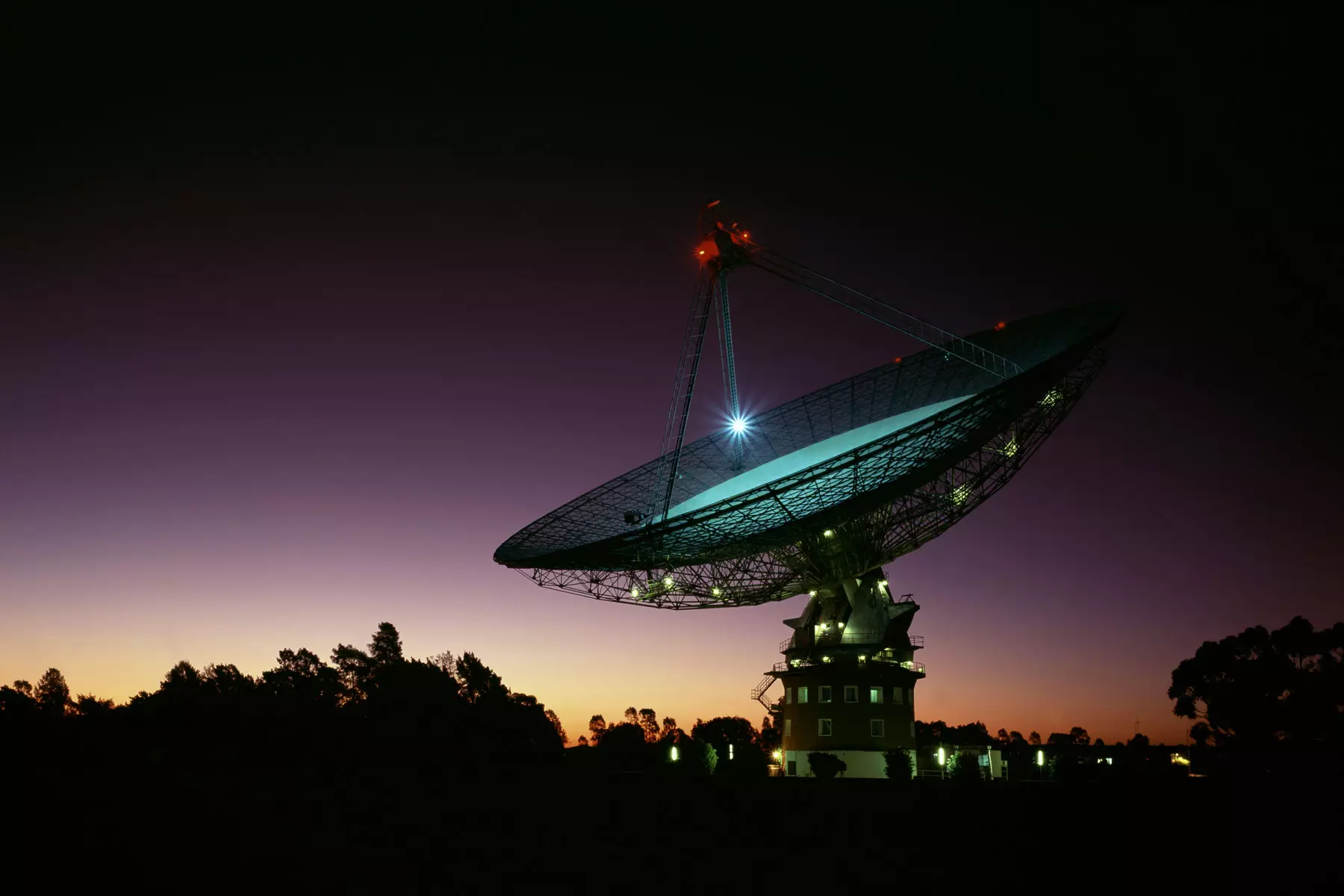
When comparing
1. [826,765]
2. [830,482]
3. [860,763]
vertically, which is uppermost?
[830,482]

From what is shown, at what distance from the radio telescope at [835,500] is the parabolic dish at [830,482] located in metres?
0.07

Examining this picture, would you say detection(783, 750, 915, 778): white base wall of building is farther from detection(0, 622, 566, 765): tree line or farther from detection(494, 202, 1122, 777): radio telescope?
detection(0, 622, 566, 765): tree line

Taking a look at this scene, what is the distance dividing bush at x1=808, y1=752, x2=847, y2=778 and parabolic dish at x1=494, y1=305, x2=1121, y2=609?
8.15m

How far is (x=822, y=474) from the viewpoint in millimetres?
27844

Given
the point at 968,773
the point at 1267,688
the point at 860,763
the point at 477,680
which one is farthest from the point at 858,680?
the point at 477,680

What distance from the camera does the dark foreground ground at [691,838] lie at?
2397cm

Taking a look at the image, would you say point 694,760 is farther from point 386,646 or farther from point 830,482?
point 386,646

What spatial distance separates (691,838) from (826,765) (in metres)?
14.7

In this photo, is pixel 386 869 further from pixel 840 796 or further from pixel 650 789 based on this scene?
pixel 840 796

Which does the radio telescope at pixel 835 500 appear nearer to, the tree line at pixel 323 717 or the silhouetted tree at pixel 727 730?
the tree line at pixel 323 717

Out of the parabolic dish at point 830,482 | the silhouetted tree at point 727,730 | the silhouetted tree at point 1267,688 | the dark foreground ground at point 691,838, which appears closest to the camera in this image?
the dark foreground ground at point 691,838

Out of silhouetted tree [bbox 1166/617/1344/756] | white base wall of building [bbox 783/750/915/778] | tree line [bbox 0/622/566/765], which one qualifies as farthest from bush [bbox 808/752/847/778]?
silhouetted tree [bbox 1166/617/1344/756]

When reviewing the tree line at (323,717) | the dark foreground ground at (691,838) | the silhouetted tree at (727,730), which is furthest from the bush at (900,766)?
the silhouetted tree at (727,730)

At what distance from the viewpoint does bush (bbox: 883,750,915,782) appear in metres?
36.5
